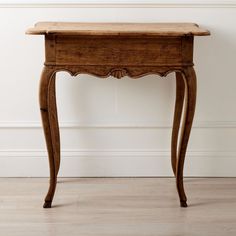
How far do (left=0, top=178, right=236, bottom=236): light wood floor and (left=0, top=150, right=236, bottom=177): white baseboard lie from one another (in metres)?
0.05

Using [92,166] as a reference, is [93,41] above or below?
above

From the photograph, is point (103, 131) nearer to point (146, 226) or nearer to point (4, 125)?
point (4, 125)

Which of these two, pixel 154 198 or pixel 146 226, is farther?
pixel 154 198

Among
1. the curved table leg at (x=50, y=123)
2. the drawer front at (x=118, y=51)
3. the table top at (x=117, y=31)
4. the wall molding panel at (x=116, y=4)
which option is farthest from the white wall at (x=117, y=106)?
the drawer front at (x=118, y=51)

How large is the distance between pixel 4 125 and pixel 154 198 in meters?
0.91

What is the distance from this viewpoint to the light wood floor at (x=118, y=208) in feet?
7.63

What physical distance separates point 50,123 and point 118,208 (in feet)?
1.70

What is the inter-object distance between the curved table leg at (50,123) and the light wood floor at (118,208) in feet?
0.40

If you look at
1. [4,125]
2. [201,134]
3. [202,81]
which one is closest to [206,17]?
[202,81]

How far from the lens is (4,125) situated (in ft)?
9.65

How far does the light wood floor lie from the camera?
2.32m

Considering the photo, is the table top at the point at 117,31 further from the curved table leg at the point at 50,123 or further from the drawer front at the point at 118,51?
the curved table leg at the point at 50,123

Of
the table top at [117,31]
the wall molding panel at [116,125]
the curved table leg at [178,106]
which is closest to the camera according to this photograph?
the table top at [117,31]

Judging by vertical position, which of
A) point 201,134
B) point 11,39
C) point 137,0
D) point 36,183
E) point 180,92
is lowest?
point 36,183
